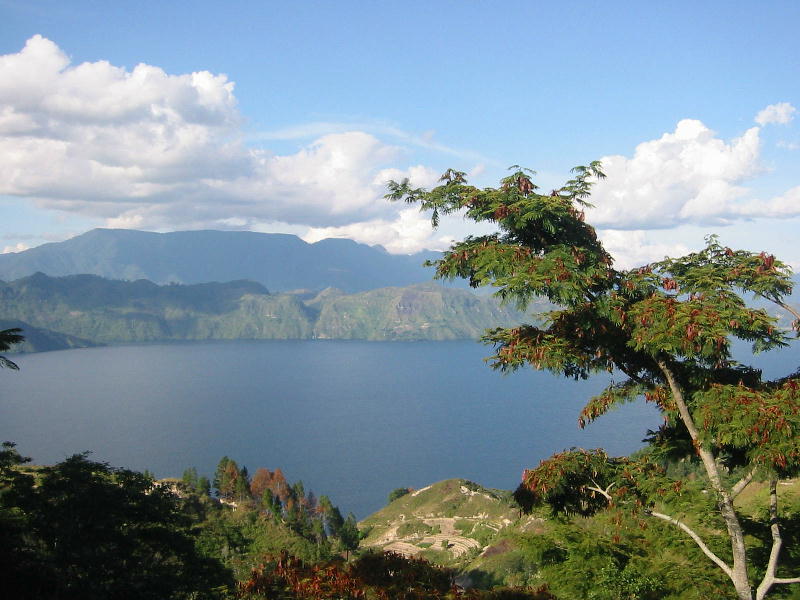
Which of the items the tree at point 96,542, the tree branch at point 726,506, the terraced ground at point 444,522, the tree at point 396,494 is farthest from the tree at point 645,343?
the tree at point 396,494

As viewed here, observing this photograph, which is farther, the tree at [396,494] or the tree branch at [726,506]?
→ the tree at [396,494]

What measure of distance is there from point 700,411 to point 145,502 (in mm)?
12651

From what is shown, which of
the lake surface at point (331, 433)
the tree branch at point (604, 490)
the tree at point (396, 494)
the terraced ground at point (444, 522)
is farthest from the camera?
the lake surface at point (331, 433)

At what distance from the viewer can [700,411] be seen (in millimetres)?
8727

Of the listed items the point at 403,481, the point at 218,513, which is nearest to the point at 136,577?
the point at 218,513

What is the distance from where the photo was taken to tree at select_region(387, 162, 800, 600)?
27.2ft

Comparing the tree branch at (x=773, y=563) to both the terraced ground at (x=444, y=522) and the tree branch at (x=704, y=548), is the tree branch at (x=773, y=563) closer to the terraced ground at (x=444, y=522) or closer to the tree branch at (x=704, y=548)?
the tree branch at (x=704, y=548)

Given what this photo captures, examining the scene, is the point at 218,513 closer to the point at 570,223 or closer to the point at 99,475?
the point at 99,475

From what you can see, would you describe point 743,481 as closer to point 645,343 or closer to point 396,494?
point 645,343

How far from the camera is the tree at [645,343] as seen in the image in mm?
8297

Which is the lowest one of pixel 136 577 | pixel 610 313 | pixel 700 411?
pixel 136 577

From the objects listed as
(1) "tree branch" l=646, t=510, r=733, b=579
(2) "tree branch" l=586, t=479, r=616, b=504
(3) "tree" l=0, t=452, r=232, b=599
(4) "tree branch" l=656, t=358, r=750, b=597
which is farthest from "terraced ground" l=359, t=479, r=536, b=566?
(4) "tree branch" l=656, t=358, r=750, b=597

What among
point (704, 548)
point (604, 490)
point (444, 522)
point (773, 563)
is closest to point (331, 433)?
point (444, 522)

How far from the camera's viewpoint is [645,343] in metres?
8.47
